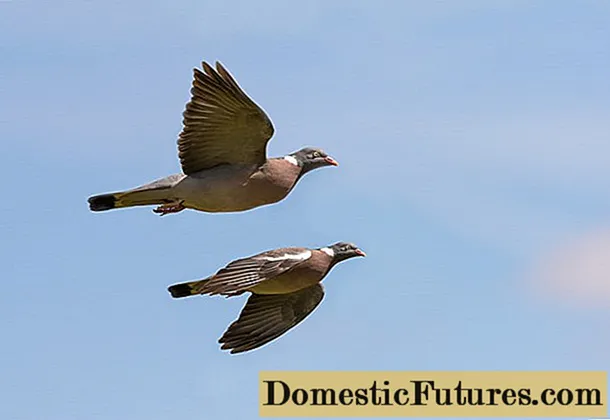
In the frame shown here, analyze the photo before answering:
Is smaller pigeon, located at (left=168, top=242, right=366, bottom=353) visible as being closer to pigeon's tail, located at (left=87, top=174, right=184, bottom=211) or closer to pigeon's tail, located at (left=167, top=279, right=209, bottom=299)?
pigeon's tail, located at (left=167, top=279, right=209, bottom=299)

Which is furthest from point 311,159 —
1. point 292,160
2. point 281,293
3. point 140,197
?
point 140,197

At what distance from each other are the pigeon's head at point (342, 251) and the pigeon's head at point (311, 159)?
0.71 m

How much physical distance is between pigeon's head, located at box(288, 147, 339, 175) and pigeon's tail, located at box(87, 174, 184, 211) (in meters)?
0.98

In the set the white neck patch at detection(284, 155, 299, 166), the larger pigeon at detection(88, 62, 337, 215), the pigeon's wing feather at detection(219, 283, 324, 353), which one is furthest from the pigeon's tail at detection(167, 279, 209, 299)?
the white neck patch at detection(284, 155, 299, 166)

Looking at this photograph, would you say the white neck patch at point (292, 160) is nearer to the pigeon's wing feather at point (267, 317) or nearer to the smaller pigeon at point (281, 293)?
the smaller pigeon at point (281, 293)

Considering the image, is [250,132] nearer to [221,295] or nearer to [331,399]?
[221,295]

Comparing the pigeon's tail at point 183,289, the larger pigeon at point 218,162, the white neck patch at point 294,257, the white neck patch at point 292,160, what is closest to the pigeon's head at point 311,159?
the white neck patch at point 292,160

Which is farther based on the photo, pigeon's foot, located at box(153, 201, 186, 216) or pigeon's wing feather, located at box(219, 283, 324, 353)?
pigeon's wing feather, located at box(219, 283, 324, 353)

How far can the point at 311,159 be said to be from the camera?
524 inches

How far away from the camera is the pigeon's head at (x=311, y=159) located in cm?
1324

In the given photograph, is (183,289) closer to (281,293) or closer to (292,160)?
(281,293)

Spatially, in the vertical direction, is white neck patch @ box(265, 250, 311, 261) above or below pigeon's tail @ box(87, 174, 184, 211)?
below

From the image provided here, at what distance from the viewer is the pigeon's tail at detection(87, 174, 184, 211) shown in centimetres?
1261

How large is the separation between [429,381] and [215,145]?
2604 millimetres
